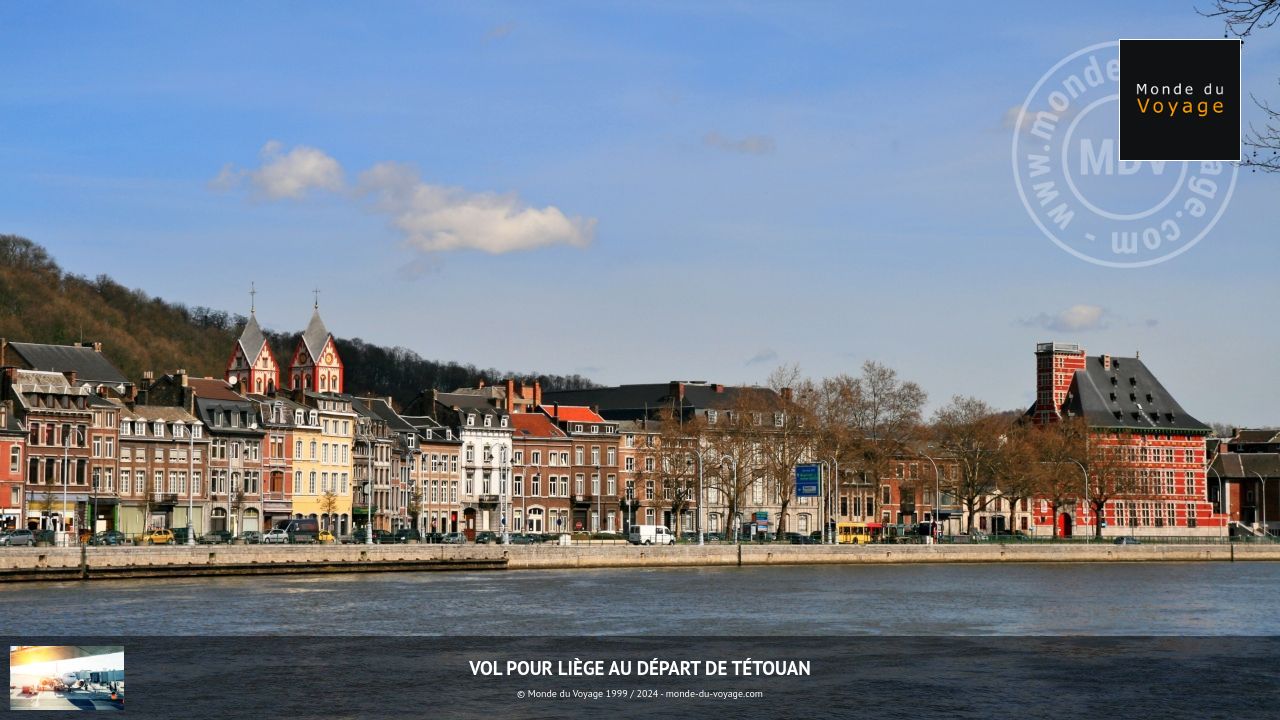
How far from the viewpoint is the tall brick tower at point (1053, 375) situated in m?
A: 166

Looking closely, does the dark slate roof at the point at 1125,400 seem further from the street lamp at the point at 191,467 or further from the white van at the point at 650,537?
the street lamp at the point at 191,467

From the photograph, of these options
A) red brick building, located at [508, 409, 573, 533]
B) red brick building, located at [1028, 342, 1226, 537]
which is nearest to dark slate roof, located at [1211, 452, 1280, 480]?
red brick building, located at [1028, 342, 1226, 537]

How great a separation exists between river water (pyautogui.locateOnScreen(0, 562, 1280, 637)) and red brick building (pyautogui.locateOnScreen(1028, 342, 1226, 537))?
62773mm

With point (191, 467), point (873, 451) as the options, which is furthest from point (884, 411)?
point (191, 467)

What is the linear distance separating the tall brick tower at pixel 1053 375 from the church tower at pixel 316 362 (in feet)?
223

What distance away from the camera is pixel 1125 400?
16700cm

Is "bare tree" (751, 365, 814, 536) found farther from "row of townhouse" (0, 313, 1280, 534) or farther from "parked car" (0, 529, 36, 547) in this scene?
"parked car" (0, 529, 36, 547)

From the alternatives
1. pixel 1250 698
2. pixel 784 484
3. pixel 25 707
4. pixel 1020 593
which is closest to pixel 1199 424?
pixel 784 484

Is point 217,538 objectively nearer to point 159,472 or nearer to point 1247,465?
point 159,472

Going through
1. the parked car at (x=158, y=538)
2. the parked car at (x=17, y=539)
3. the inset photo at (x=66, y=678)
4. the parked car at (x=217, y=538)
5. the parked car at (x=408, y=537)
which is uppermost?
the parked car at (x=17, y=539)

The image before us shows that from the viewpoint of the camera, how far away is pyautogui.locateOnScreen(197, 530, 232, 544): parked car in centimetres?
9781

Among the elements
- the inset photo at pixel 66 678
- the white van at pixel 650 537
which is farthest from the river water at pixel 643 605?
the white van at pixel 650 537

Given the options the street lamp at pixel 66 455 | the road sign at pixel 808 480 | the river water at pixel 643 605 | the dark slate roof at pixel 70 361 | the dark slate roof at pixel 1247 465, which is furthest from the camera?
the dark slate roof at pixel 1247 465

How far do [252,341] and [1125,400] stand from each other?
83.4 meters
